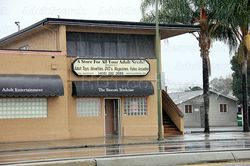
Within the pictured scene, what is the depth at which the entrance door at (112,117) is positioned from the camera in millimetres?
31344

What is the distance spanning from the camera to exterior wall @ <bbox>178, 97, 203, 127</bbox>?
5738 cm

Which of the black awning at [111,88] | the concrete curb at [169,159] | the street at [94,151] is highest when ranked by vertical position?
the black awning at [111,88]

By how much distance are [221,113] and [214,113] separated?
89 cm

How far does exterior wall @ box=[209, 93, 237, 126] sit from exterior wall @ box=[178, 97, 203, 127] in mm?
1429

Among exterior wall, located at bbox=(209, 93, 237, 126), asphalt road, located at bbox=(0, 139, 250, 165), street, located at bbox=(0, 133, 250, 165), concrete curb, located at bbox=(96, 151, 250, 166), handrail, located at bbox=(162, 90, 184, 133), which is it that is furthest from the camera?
exterior wall, located at bbox=(209, 93, 237, 126)

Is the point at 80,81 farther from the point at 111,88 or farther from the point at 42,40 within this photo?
the point at 42,40

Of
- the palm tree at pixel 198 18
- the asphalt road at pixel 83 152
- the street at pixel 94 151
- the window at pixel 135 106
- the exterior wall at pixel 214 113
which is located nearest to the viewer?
the asphalt road at pixel 83 152

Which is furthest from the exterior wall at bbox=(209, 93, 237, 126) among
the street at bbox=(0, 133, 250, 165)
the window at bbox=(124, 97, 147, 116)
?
the street at bbox=(0, 133, 250, 165)

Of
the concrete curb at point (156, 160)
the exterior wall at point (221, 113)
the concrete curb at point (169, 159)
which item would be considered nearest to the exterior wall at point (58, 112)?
the concrete curb at point (156, 160)

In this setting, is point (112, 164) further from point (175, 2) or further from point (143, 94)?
point (175, 2)

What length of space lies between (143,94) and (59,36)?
5988 millimetres

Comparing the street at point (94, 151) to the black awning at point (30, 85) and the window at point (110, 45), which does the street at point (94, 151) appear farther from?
the window at point (110, 45)

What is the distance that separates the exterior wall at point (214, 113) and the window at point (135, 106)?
84.8 feet

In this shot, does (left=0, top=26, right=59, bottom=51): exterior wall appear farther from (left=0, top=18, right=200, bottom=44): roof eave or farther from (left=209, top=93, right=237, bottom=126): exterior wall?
(left=209, top=93, right=237, bottom=126): exterior wall
